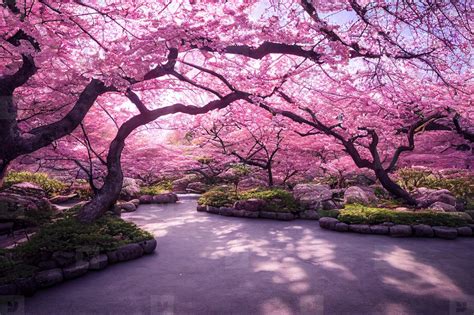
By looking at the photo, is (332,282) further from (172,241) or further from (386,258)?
(172,241)

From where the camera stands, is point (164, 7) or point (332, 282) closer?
point (332, 282)

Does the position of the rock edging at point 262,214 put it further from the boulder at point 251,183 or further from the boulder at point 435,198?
the boulder at point 251,183

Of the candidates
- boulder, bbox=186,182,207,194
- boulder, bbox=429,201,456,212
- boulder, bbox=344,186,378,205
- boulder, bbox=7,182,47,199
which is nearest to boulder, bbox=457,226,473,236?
boulder, bbox=429,201,456,212

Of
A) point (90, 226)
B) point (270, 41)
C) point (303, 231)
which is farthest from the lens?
point (303, 231)

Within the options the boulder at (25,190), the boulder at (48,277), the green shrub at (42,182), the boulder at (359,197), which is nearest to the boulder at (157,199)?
the boulder at (25,190)

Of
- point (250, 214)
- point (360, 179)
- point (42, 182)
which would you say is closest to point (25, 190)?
point (42, 182)

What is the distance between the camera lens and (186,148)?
19609mm

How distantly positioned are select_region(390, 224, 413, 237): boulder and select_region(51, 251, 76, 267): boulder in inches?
311

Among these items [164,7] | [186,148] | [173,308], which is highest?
→ [164,7]

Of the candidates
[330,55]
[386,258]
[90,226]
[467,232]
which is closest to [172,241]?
[90,226]

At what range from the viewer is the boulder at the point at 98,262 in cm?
591

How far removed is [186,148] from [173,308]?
15738 millimetres

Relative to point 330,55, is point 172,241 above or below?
below

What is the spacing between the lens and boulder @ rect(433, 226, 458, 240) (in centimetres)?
784
